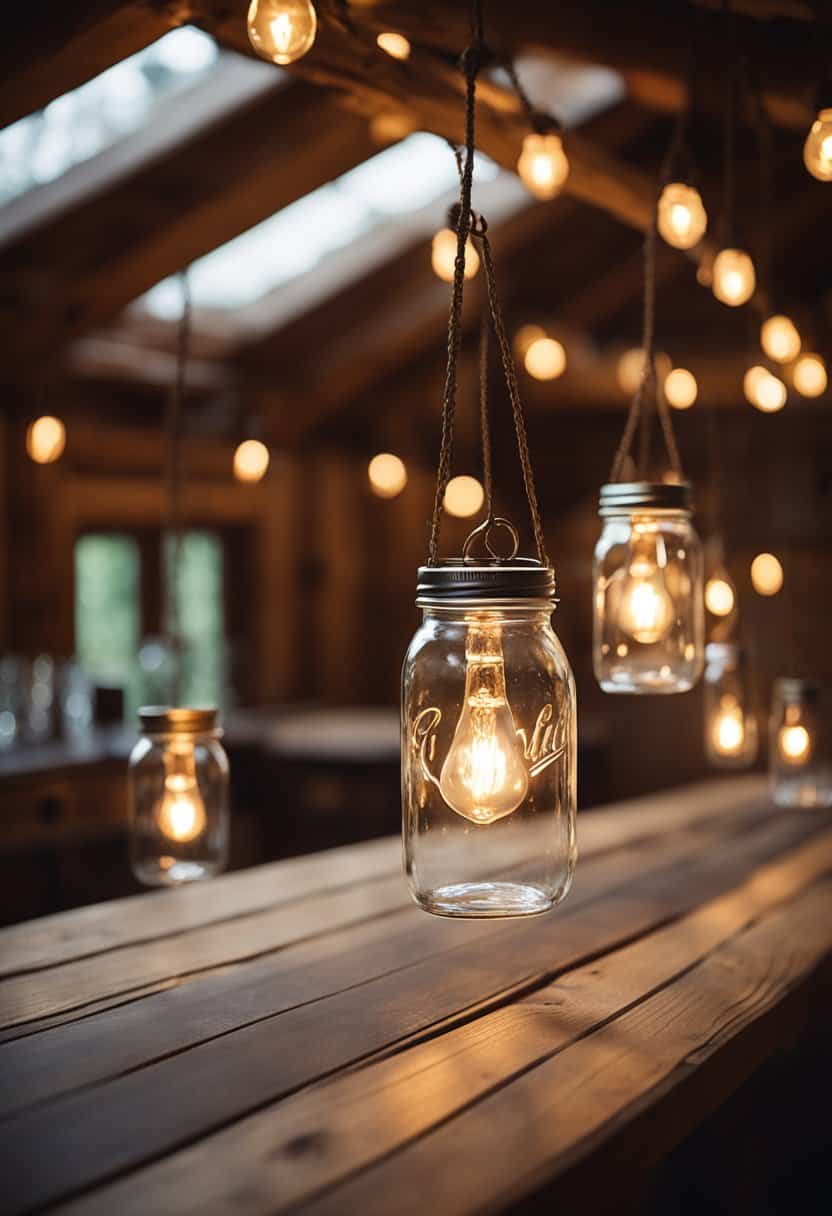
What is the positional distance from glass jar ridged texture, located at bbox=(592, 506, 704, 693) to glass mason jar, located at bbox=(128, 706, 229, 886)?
2.29 feet

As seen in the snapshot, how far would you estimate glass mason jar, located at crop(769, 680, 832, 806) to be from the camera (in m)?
2.86

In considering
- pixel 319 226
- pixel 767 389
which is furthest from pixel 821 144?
pixel 319 226

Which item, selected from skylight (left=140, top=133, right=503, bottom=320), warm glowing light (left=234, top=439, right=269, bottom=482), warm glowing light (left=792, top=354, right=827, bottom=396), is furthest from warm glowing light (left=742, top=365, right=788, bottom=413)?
skylight (left=140, top=133, right=503, bottom=320)

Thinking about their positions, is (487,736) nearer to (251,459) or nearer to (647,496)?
(647,496)

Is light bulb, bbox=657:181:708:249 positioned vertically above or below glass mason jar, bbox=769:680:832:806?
above

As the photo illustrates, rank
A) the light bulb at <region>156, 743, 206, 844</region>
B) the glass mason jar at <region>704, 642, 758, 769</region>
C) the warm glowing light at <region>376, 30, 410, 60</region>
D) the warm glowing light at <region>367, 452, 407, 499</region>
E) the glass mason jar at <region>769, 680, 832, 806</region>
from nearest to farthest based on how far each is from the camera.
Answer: the light bulb at <region>156, 743, 206, 844</region> → the warm glowing light at <region>376, 30, 410, 60</region> → the glass mason jar at <region>769, 680, 832, 806</region> → the glass mason jar at <region>704, 642, 758, 769</region> → the warm glowing light at <region>367, 452, 407, 499</region>

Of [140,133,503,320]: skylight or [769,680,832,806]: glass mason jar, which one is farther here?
[140,133,503,320]: skylight

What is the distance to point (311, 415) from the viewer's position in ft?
22.1

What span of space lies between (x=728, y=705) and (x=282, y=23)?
78.2 inches

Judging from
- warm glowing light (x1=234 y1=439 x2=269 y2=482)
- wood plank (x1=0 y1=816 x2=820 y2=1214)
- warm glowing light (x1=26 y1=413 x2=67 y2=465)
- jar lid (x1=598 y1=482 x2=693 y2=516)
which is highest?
warm glowing light (x1=26 y1=413 x2=67 y2=465)

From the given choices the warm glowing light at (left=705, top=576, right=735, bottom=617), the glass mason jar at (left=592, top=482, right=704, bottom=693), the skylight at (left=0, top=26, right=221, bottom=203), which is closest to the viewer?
the glass mason jar at (left=592, top=482, right=704, bottom=693)

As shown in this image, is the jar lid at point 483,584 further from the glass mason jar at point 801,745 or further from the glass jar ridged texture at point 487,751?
the glass mason jar at point 801,745

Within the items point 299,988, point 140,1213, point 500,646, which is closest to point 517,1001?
point 299,988

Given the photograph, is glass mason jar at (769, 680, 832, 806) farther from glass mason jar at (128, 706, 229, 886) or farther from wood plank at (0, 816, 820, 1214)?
glass mason jar at (128, 706, 229, 886)
